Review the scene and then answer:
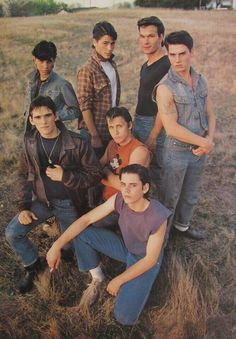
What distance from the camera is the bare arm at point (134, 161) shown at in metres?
2.69

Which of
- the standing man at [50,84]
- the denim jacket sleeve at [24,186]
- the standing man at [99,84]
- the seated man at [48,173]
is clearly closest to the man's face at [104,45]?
the standing man at [99,84]

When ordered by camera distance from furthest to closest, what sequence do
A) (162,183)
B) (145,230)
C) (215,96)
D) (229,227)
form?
(215,96), (229,227), (162,183), (145,230)

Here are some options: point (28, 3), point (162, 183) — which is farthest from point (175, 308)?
point (28, 3)

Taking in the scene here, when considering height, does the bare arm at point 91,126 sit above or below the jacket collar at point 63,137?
below

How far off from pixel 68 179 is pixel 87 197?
28 cm

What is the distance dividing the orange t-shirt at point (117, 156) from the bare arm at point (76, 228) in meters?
0.27

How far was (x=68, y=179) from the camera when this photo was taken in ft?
8.54

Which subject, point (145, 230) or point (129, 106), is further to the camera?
point (129, 106)

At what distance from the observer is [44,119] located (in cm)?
259

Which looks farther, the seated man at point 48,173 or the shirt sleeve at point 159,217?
the seated man at point 48,173

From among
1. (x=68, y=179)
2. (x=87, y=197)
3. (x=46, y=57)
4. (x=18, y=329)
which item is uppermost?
(x=46, y=57)

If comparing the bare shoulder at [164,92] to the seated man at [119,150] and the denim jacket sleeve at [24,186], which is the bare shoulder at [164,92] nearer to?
the seated man at [119,150]

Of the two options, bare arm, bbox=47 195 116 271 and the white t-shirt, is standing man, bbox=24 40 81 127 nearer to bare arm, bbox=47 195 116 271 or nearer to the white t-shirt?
the white t-shirt

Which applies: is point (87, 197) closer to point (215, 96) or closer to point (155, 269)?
point (155, 269)
